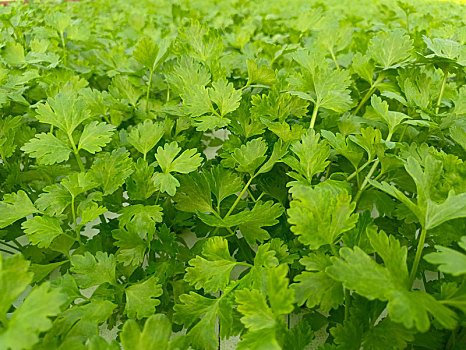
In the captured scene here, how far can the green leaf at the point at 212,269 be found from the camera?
60 centimetres

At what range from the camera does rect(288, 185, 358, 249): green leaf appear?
20.1 inches

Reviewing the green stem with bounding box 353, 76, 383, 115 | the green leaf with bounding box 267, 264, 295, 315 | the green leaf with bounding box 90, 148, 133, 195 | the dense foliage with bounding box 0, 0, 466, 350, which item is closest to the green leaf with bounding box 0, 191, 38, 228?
the dense foliage with bounding box 0, 0, 466, 350

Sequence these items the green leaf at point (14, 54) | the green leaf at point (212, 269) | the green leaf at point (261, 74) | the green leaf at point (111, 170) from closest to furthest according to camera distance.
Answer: the green leaf at point (212, 269)
the green leaf at point (111, 170)
the green leaf at point (261, 74)
the green leaf at point (14, 54)

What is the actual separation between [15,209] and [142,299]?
0.29 m

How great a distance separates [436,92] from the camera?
88 centimetres

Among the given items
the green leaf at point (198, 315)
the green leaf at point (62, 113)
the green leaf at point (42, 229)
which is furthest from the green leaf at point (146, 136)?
the green leaf at point (198, 315)

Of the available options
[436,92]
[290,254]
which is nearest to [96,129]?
[290,254]

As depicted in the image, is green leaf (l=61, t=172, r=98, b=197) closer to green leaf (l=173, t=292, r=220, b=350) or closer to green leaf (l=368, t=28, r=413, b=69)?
green leaf (l=173, t=292, r=220, b=350)

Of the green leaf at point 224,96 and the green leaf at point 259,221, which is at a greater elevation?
the green leaf at point 224,96

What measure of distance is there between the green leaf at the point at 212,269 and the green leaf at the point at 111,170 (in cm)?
21

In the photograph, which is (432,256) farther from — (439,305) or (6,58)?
(6,58)

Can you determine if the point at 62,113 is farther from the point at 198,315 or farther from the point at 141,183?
the point at 198,315

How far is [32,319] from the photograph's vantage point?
0.41 meters

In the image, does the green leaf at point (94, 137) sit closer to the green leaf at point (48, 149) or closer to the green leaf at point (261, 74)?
the green leaf at point (48, 149)
